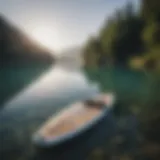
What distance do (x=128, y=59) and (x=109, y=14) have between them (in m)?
0.30

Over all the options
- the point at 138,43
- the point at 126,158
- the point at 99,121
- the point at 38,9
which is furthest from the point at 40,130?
the point at 138,43

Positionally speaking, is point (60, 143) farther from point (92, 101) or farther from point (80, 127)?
point (92, 101)

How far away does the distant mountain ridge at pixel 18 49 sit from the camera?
5.21 ft

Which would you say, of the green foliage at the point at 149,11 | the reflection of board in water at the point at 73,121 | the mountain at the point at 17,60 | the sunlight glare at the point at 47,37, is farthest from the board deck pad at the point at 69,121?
the green foliage at the point at 149,11

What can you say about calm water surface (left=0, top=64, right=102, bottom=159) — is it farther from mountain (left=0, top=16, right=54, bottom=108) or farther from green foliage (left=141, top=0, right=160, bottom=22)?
green foliage (left=141, top=0, right=160, bottom=22)

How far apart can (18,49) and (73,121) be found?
0.51 m

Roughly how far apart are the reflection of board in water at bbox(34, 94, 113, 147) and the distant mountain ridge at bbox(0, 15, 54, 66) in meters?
0.32

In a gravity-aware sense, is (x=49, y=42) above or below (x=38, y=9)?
below

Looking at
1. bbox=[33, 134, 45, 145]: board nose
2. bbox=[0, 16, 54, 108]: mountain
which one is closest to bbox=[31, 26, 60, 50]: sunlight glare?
bbox=[0, 16, 54, 108]: mountain

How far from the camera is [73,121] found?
161 cm

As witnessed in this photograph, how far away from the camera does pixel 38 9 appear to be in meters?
1.62

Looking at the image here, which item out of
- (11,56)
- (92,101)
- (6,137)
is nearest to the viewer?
(6,137)

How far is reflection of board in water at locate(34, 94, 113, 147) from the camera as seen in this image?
1475mm

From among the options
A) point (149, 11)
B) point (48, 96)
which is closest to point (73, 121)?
point (48, 96)
